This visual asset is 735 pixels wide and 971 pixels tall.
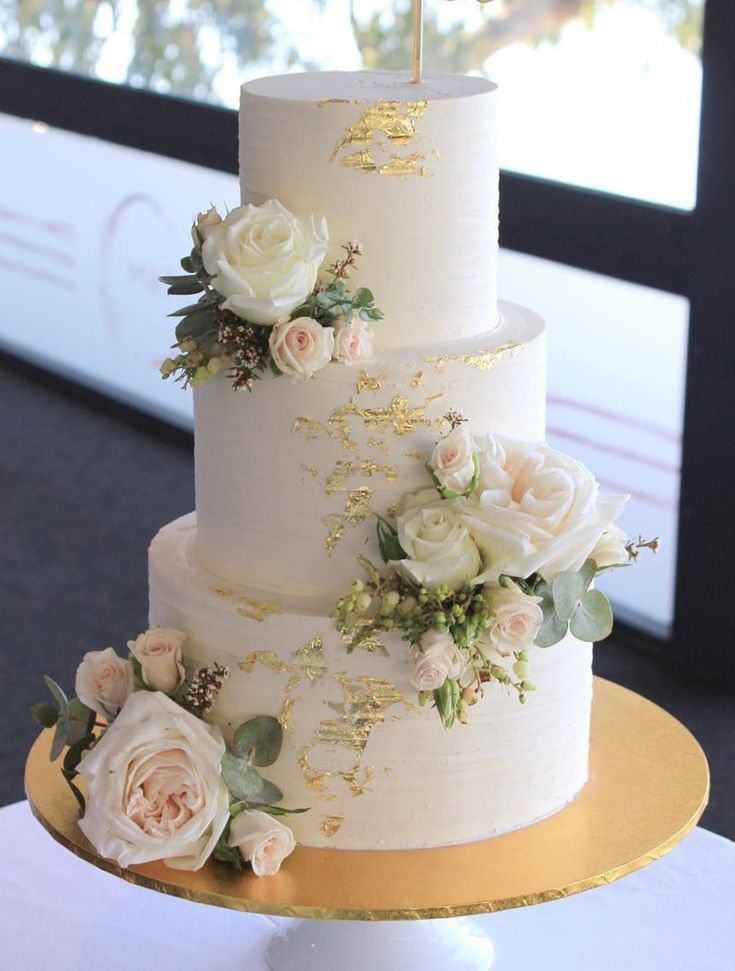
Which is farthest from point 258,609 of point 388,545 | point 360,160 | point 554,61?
point 554,61

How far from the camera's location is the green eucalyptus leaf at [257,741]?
5.23ft

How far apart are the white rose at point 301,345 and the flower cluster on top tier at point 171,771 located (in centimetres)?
34

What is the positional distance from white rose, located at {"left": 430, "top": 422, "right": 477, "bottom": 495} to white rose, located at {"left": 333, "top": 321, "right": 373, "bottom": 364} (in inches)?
5.1

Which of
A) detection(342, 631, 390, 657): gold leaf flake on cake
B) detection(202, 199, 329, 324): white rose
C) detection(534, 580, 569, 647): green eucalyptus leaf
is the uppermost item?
detection(202, 199, 329, 324): white rose

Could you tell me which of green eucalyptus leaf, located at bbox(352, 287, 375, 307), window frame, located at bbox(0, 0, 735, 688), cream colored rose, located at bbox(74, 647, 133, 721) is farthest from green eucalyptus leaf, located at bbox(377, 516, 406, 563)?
window frame, located at bbox(0, 0, 735, 688)

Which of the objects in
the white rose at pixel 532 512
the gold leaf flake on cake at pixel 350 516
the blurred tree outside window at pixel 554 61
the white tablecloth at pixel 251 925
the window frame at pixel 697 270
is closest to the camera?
the white rose at pixel 532 512

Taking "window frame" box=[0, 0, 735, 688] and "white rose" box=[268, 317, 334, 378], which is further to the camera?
"window frame" box=[0, 0, 735, 688]

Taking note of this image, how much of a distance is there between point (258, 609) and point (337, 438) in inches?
7.9

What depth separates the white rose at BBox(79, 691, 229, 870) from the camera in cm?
151

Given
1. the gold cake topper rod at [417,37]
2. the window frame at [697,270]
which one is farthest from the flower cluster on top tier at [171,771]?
the window frame at [697,270]

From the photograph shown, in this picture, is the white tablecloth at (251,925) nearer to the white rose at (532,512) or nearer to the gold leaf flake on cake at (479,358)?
the white rose at (532,512)

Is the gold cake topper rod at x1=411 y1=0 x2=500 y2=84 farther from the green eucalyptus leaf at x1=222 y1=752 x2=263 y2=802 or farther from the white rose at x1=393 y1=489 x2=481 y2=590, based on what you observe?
the green eucalyptus leaf at x1=222 y1=752 x2=263 y2=802

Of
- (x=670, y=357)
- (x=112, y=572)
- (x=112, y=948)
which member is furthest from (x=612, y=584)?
(x=112, y=948)

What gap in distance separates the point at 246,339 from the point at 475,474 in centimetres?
27
